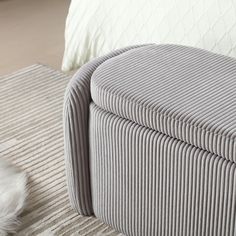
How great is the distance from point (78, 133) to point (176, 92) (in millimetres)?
306

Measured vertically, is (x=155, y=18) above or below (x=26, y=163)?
above

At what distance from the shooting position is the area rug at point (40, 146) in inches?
59.5

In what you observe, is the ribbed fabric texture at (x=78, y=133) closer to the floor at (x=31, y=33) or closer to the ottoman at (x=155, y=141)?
the ottoman at (x=155, y=141)

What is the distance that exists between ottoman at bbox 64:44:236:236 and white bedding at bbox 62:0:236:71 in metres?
0.17

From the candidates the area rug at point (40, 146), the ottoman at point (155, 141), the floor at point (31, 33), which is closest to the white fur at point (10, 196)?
the area rug at point (40, 146)

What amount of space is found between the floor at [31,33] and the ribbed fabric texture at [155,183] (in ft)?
4.26

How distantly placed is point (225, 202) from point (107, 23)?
1.02m

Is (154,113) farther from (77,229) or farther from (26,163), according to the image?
(26,163)

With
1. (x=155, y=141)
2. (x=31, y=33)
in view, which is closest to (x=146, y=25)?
(x=155, y=141)

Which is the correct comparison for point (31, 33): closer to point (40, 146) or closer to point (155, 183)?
point (40, 146)

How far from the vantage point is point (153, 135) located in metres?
1.21

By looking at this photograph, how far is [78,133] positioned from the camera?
4.53ft

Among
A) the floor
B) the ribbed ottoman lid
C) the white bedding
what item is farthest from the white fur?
the floor

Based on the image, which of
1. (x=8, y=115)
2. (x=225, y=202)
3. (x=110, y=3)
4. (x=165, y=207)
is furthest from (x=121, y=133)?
(x=8, y=115)
